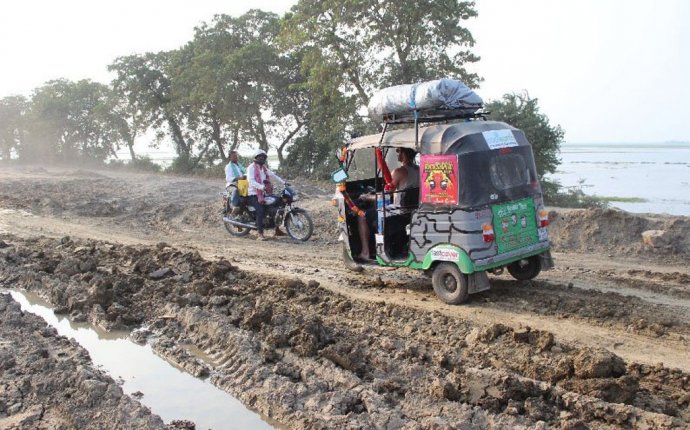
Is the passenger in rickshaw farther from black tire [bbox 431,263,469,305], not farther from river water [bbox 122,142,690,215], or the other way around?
river water [bbox 122,142,690,215]

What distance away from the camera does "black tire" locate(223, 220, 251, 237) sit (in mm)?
12750

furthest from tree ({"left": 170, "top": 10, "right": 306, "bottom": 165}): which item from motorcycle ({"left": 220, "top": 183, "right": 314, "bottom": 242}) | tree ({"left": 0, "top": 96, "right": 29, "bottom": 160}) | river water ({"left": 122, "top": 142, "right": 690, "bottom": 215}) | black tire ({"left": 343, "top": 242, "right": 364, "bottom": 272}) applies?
tree ({"left": 0, "top": 96, "right": 29, "bottom": 160})

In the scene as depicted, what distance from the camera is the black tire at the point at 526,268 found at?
7730mm

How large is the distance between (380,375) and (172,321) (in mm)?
2845

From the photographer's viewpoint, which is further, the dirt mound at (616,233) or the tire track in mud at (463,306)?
the dirt mound at (616,233)

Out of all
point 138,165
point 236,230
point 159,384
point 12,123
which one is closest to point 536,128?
point 236,230

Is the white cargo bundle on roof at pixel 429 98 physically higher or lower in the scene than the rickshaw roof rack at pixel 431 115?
higher

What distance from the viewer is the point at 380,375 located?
16.8 ft

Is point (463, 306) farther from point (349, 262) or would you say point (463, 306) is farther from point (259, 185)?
point (259, 185)

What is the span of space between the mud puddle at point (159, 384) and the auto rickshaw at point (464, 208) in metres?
2.99

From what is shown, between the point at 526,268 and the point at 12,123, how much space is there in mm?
40536

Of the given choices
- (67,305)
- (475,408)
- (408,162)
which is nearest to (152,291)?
(67,305)

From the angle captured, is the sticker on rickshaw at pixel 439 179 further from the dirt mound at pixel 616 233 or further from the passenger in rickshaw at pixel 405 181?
the dirt mound at pixel 616 233

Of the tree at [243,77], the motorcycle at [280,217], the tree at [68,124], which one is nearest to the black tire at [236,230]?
the motorcycle at [280,217]
